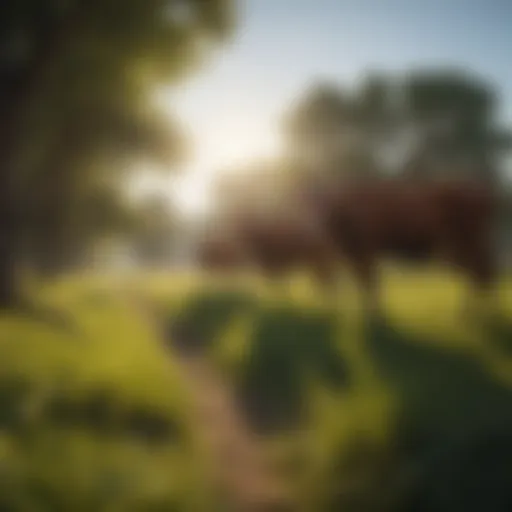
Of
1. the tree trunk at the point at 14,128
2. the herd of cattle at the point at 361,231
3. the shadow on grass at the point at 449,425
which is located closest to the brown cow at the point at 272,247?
the herd of cattle at the point at 361,231

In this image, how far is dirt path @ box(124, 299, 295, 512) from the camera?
0.75 metres

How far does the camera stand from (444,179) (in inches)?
32.4

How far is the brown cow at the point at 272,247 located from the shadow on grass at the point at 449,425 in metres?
0.12

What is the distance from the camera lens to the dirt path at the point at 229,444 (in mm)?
753

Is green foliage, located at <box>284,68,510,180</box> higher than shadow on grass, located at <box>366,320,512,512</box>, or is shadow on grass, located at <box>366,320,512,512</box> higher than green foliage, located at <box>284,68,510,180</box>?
green foliage, located at <box>284,68,510,180</box>

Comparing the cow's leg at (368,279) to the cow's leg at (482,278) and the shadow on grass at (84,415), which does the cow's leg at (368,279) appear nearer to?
the cow's leg at (482,278)

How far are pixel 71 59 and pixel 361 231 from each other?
438 mm

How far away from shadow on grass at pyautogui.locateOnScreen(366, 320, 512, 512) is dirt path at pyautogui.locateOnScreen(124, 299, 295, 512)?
16cm

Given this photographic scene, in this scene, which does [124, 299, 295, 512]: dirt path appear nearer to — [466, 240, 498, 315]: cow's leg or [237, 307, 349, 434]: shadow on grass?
[237, 307, 349, 434]: shadow on grass

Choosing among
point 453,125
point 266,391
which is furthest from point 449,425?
point 453,125

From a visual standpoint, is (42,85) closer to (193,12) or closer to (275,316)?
(193,12)

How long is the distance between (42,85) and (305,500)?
61cm

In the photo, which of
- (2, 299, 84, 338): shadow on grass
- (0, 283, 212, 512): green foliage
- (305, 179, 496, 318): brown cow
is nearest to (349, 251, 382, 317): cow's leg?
(305, 179, 496, 318): brown cow

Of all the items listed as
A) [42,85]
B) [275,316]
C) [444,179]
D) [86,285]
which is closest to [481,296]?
[444,179]
